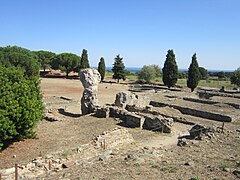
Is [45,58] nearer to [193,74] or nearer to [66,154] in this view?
[193,74]

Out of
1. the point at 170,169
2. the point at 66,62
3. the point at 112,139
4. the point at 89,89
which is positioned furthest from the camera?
the point at 66,62

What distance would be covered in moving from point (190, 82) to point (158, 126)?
100 feet

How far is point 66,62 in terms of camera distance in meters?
74.9

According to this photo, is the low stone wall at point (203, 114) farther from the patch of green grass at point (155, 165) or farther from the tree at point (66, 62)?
the tree at point (66, 62)

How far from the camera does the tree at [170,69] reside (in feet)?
167

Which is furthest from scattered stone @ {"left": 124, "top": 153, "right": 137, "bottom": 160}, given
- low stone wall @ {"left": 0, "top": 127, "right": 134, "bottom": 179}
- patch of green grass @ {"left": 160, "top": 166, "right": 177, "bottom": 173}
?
patch of green grass @ {"left": 160, "top": 166, "right": 177, "bottom": 173}

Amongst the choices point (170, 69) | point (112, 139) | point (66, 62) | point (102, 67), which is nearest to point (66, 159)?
point (112, 139)

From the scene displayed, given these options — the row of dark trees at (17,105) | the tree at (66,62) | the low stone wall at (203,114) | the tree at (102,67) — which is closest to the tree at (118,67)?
the tree at (102,67)

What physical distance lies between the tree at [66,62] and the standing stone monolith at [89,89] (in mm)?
49545

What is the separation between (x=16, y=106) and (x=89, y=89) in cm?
1128

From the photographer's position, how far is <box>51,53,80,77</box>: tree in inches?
2918

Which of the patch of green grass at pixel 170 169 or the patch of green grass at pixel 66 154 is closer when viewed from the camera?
the patch of green grass at pixel 170 169

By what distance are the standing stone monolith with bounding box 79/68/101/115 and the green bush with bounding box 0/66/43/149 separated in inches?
346

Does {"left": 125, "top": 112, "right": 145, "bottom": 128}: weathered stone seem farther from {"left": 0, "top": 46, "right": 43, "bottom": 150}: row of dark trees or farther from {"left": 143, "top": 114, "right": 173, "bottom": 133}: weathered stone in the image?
{"left": 0, "top": 46, "right": 43, "bottom": 150}: row of dark trees
